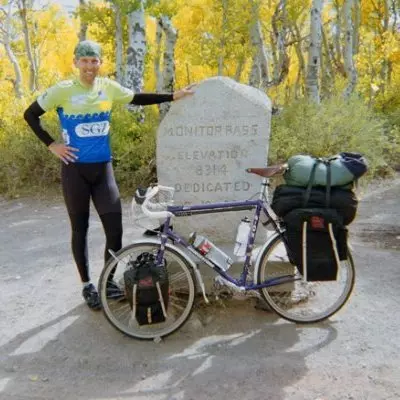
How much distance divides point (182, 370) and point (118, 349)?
529 mm

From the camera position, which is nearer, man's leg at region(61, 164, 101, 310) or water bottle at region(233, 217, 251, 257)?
man's leg at region(61, 164, 101, 310)

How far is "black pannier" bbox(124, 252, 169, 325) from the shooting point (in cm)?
343

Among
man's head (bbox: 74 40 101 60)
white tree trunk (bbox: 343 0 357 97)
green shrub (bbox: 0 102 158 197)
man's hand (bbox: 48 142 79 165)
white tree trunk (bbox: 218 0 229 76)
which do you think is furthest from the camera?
white tree trunk (bbox: 218 0 229 76)

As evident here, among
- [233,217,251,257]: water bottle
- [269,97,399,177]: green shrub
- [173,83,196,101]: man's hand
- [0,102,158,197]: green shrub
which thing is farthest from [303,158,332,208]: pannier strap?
[269,97,399,177]: green shrub

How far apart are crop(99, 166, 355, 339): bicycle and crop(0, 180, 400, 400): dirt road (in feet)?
0.40

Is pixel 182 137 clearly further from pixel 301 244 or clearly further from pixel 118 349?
pixel 118 349

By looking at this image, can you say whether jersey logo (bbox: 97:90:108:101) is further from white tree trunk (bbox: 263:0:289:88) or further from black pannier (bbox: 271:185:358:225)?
white tree trunk (bbox: 263:0:289:88)

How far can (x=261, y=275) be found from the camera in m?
3.67

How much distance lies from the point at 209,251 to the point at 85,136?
47.0 inches

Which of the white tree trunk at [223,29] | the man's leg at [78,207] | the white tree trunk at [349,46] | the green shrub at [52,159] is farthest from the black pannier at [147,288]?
the white tree trunk at [223,29]

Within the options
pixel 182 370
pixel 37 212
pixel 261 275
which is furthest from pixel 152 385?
pixel 37 212

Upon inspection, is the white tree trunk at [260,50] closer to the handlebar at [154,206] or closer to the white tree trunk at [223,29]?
the white tree trunk at [223,29]

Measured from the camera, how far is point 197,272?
358 cm

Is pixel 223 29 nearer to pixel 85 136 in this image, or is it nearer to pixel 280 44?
pixel 280 44
